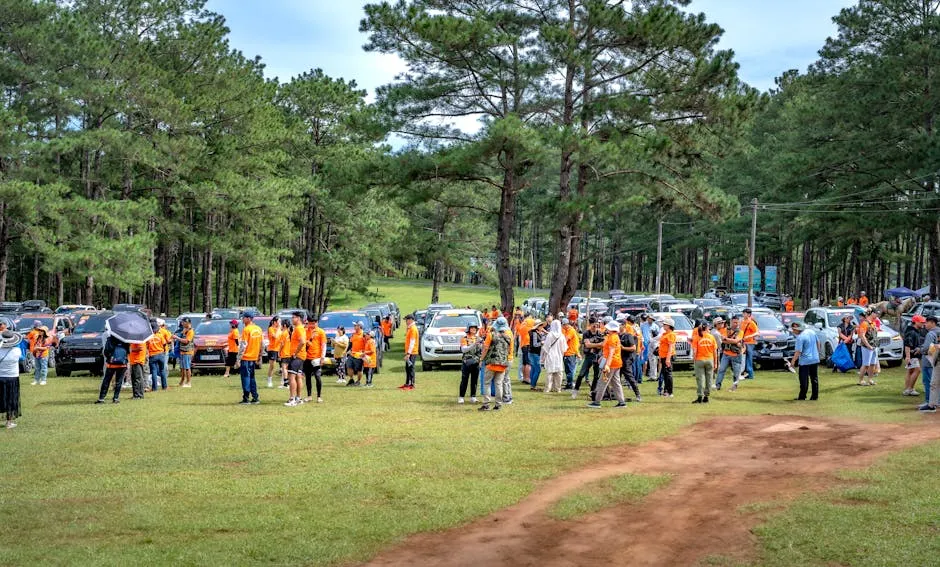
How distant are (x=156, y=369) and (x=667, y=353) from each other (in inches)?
460

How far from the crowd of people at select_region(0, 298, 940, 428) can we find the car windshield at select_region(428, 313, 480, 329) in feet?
13.5

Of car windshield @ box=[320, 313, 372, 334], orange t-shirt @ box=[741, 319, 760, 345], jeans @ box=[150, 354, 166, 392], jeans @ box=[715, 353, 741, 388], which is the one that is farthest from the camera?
car windshield @ box=[320, 313, 372, 334]

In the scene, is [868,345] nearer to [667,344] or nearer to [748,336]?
[748,336]

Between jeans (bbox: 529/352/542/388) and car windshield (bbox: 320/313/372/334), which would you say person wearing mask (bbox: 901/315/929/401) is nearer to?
jeans (bbox: 529/352/542/388)

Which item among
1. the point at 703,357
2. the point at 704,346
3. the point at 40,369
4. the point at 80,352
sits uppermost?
the point at 704,346

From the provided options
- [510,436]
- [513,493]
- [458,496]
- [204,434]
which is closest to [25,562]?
[458,496]

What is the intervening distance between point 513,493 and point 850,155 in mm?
36810

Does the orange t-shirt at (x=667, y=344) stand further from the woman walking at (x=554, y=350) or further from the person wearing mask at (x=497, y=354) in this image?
the person wearing mask at (x=497, y=354)

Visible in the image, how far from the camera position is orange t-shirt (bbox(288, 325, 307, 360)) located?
1744cm

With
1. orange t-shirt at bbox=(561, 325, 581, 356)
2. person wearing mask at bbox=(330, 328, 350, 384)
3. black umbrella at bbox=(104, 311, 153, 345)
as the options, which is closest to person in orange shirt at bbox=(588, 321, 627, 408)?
orange t-shirt at bbox=(561, 325, 581, 356)

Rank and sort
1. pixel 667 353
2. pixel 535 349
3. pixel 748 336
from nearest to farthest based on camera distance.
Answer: pixel 667 353, pixel 535 349, pixel 748 336

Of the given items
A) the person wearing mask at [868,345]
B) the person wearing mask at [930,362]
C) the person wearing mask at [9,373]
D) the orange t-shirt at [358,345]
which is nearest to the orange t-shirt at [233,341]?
the orange t-shirt at [358,345]

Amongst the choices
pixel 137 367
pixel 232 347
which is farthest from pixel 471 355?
pixel 232 347

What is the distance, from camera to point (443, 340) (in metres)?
26.9
